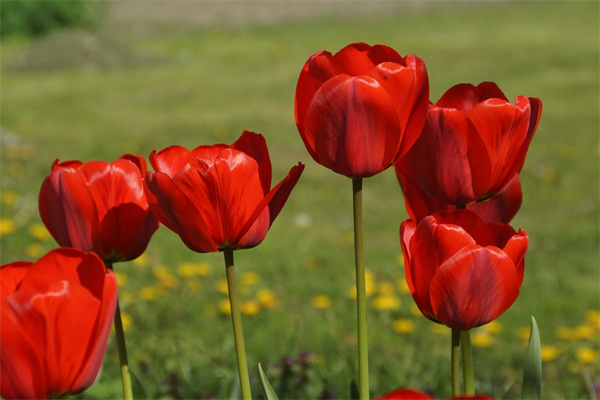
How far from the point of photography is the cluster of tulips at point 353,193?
824mm

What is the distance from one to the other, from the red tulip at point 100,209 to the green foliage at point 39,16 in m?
14.6

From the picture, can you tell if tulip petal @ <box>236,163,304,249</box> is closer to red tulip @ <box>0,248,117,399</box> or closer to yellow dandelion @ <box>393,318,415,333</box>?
red tulip @ <box>0,248,117,399</box>

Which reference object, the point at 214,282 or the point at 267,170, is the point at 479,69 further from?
the point at 267,170

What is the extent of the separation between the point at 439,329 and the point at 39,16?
13242 mm

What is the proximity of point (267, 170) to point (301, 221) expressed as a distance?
430 cm

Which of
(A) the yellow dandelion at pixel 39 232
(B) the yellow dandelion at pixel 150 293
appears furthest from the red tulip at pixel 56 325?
(A) the yellow dandelion at pixel 39 232

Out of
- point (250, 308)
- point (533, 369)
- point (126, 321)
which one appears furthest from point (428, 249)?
point (250, 308)

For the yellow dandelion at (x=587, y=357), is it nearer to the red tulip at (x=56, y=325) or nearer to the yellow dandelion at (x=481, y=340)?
the yellow dandelion at (x=481, y=340)

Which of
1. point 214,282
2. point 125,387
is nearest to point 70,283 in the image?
point 125,387

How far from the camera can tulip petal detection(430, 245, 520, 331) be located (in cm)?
93

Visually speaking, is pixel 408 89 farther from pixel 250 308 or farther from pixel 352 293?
pixel 352 293

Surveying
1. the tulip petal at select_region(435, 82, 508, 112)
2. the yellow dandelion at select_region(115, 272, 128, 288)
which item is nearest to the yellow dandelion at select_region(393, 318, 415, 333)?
the yellow dandelion at select_region(115, 272, 128, 288)

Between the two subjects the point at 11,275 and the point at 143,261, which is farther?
the point at 143,261

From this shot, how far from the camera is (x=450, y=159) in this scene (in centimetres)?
105
